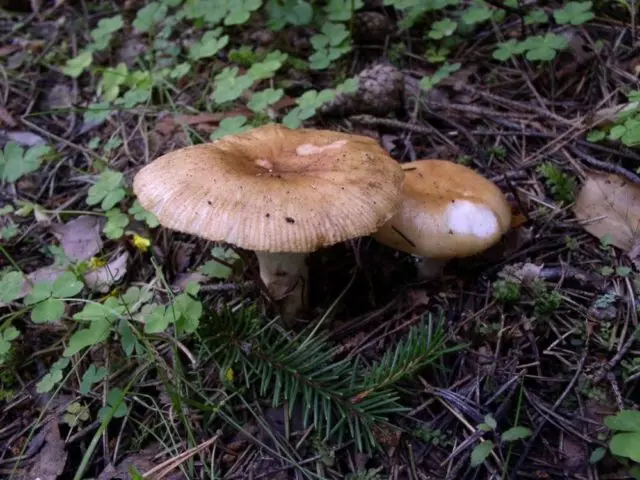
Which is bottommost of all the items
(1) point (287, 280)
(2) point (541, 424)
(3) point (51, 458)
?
(3) point (51, 458)

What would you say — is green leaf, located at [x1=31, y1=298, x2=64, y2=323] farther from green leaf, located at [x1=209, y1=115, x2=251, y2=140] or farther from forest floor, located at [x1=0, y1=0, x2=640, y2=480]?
green leaf, located at [x1=209, y1=115, x2=251, y2=140]

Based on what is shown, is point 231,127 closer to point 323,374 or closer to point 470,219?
point 470,219

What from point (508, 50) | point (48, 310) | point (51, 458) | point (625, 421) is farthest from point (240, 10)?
point (625, 421)

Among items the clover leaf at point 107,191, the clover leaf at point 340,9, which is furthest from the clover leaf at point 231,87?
the clover leaf at point 340,9

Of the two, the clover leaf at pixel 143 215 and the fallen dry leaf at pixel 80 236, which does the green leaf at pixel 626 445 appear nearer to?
the clover leaf at pixel 143 215

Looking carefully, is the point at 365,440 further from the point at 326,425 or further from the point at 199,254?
the point at 199,254

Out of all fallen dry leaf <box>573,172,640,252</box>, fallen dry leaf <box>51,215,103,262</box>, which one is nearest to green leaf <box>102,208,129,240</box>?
fallen dry leaf <box>51,215,103,262</box>
